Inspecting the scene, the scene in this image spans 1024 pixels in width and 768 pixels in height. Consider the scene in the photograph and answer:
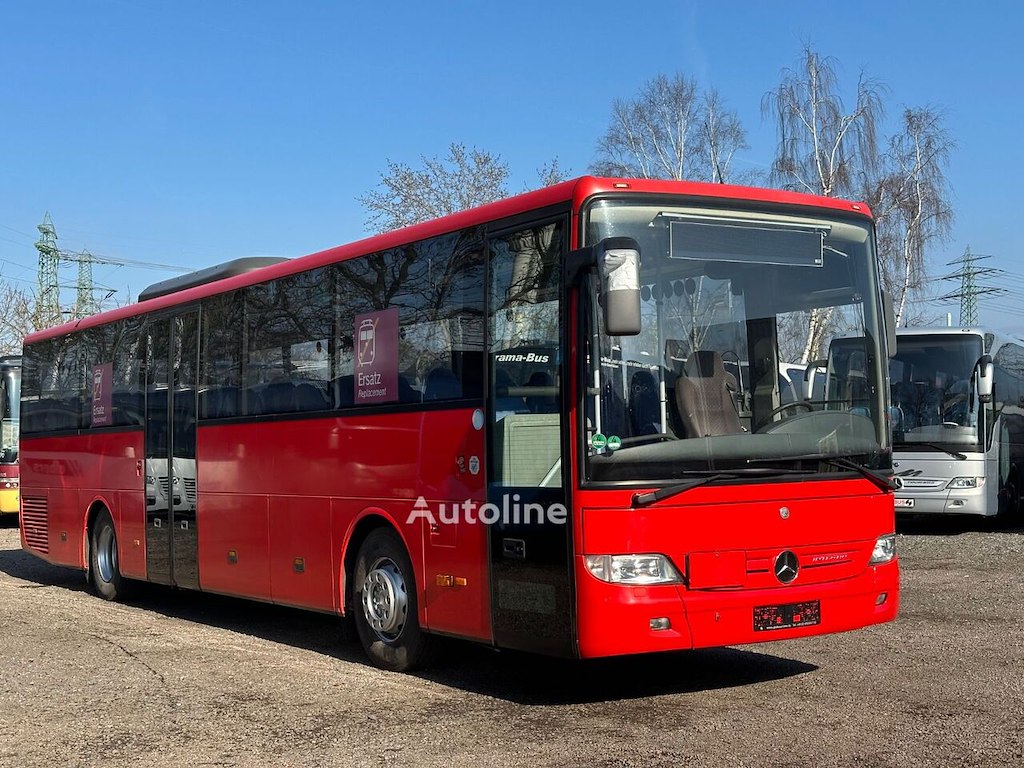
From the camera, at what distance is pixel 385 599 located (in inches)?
369

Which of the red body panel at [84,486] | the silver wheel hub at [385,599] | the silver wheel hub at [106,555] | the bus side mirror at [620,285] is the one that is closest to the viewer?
the bus side mirror at [620,285]

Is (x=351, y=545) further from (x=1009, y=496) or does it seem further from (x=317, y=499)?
(x=1009, y=496)

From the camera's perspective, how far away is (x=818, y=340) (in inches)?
336

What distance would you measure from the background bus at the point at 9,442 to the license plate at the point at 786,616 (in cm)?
2037

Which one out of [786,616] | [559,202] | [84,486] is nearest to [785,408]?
[786,616]

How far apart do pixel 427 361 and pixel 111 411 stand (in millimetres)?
6566

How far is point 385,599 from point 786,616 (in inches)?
117

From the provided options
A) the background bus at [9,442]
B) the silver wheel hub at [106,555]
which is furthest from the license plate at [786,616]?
the background bus at [9,442]

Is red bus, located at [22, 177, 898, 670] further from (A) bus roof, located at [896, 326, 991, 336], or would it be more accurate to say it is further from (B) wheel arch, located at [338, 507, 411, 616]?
(A) bus roof, located at [896, 326, 991, 336]

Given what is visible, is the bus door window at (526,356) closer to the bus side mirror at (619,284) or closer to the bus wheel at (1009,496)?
the bus side mirror at (619,284)

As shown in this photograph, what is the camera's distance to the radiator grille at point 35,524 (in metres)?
16.2

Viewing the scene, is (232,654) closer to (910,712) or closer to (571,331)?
(571,331)

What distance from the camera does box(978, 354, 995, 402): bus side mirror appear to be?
19.0m

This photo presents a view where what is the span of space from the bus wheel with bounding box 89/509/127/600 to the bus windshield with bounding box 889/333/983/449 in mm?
11169
